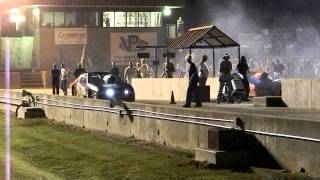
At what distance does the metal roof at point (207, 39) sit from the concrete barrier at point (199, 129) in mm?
6649

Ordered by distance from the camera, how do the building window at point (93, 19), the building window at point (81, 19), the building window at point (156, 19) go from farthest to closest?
the building window at point (156, 19) < the building window at point (93, 19) < the building window at point (81, 19)

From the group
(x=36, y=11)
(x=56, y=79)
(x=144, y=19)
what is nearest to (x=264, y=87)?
(x=56, y=79)

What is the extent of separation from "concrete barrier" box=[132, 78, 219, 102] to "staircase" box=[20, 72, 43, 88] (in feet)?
63.1

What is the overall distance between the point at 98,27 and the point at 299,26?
37694 mm

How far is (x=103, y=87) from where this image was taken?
31.0 m

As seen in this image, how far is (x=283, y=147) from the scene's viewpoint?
40.4ft

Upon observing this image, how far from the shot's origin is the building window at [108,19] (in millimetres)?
58750

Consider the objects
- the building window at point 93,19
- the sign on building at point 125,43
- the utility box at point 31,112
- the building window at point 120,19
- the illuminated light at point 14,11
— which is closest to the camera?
the utility box at point 31,112

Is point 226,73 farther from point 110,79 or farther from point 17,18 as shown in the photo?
point 17,18

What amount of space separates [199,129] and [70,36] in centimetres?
4339

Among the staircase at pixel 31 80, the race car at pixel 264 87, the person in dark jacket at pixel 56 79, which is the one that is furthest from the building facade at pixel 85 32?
the race car at pixel 264 87

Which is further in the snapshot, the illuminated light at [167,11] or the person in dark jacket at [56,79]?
the illuminated light at [167,11]

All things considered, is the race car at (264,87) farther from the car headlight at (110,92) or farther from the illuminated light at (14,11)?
the illuminated light at (14,11)

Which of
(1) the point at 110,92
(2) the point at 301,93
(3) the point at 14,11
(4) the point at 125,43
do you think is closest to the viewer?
(2) the point at 301,93
